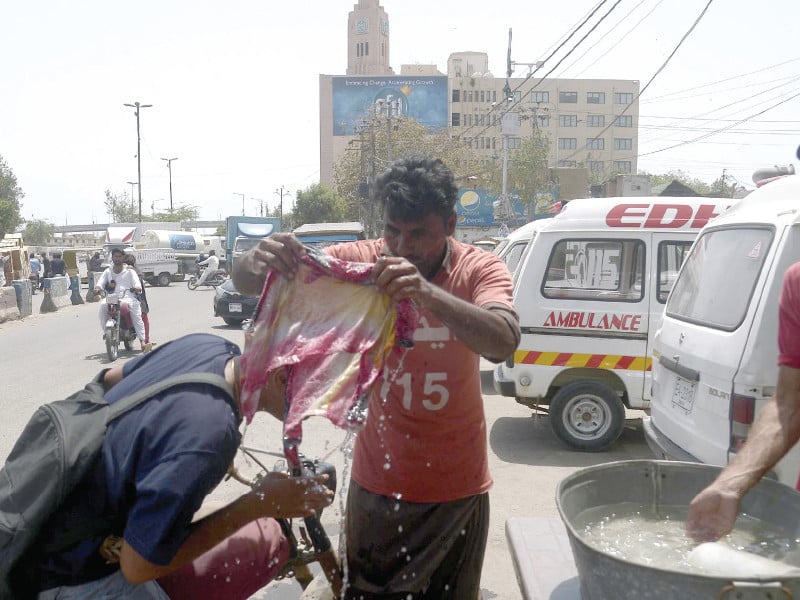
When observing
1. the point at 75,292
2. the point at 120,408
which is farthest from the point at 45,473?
the point at 75,292

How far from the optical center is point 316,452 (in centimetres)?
684

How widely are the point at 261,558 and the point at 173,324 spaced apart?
52.3ft

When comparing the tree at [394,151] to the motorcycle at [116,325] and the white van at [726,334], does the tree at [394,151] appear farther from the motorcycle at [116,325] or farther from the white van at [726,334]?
the white van at [726,334]

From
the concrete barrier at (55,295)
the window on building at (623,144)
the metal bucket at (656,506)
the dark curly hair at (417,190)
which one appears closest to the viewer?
the metal bucket at (656,506)

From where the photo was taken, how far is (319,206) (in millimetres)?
63781

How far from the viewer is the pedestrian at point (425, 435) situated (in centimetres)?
262

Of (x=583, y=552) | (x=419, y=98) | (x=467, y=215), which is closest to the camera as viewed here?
(x=583, y=552)

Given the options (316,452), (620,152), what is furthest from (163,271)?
(620,152)

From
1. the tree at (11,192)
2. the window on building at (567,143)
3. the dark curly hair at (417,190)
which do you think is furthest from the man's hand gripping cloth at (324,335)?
the window on building at (567,143)

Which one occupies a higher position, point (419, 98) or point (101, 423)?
point (419, 98)

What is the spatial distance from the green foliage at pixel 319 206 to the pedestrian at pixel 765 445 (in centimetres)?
6147

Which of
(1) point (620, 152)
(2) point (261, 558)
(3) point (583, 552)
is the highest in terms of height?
(1) point (620, 152)

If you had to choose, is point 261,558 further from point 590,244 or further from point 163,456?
point 590,244

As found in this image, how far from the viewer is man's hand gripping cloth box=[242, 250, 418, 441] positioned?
214 cm
